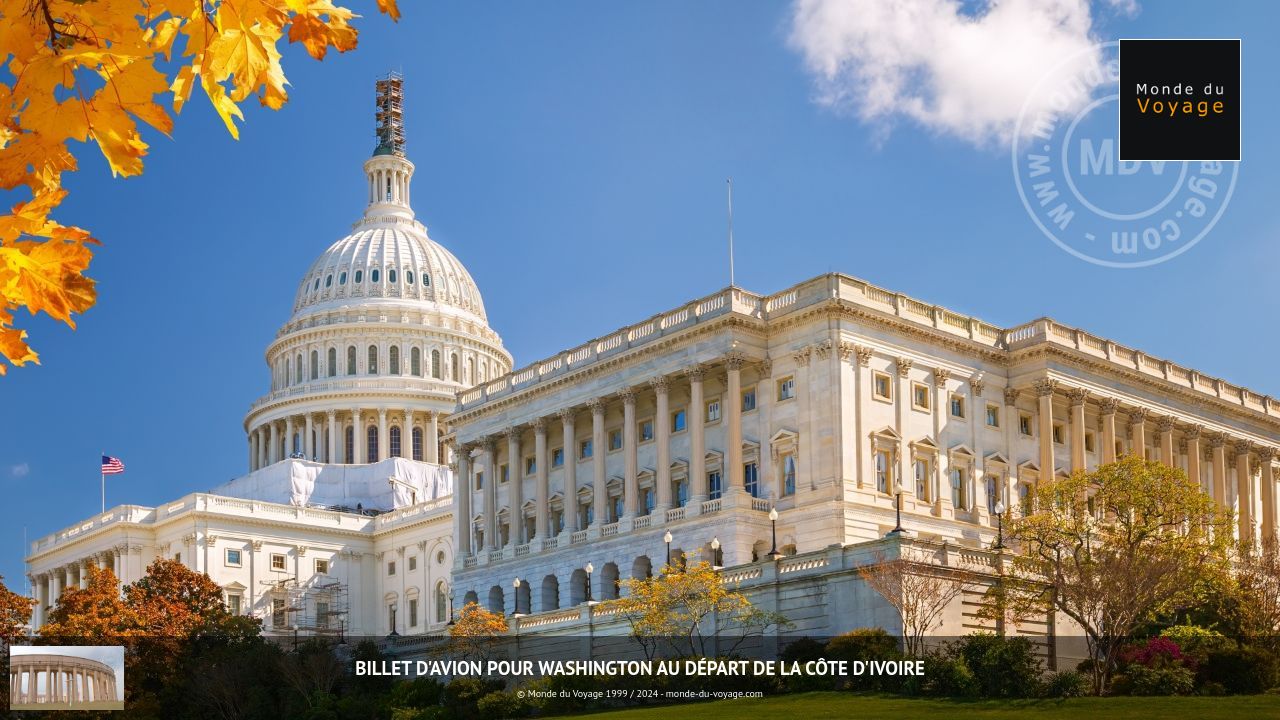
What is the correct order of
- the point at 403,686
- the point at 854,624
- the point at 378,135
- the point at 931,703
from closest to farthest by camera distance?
the point at 931,703, the point at 854,624, the point at 403,686, the point at 378,135

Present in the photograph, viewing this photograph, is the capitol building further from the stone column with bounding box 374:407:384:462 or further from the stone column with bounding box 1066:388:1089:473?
the stone column with bounding box 374:407:384:462

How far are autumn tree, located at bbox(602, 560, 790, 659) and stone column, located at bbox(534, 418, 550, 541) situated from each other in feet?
102

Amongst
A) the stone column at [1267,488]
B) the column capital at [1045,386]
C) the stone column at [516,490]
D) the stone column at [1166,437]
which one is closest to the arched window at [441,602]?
the stone column at [516,490]

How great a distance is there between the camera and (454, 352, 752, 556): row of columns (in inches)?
3297

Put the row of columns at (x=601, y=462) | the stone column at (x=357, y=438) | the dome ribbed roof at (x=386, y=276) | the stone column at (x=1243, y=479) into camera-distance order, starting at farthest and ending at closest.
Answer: the dome ribbed roof at (x=386, y=276) < the stone column at (x=357, y=438) < the stone column at (x=1243, y=479) < the row of columns at (x=601, y=462)

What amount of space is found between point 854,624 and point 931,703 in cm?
1136

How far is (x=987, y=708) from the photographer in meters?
47.7

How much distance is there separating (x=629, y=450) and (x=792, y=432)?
38.0ft

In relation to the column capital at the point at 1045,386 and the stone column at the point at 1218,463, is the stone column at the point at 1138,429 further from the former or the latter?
the column capital at the point at 1045,386

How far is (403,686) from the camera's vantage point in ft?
217

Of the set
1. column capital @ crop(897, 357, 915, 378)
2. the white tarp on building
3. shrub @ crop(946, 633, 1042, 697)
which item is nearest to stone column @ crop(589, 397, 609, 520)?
column capital @ crop(897, 357, 915, 378)

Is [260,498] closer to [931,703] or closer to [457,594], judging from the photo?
[457,594]

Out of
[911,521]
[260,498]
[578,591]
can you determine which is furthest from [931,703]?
[260,498]

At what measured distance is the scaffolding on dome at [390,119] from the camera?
607ft
